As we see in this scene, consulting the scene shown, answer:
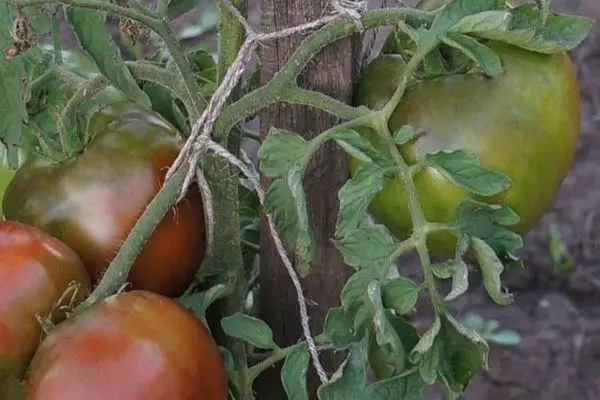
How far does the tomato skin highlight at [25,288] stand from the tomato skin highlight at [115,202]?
0.18 feet

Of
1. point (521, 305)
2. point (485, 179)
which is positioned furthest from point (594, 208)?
point (485, 179)

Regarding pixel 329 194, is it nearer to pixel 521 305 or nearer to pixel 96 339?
pixel 96 339

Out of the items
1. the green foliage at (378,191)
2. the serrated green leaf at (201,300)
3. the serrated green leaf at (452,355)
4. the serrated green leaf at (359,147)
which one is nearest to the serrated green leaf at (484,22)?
the green foliage at (378,191)

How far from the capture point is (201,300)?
866 millimetres

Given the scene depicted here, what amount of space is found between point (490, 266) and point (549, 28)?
21cm

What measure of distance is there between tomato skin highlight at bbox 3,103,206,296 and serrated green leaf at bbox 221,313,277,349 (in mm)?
70

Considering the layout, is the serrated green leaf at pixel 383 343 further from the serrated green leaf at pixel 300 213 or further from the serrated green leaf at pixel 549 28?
the serrated green leaf at pixel 549 28

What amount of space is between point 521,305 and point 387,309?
5.53ft

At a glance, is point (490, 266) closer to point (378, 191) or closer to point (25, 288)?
point (378, 191)

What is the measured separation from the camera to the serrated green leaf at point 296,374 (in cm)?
81

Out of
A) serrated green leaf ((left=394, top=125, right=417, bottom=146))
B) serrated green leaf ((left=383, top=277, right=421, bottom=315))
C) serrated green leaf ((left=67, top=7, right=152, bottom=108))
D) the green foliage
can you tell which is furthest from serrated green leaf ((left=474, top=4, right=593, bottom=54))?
serrated green leaf ((left=67, top=7, right=152, bottom=108))

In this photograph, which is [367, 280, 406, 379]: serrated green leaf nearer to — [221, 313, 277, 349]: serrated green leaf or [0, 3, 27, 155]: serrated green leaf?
[221, 313, 277, 349]: serrated green leaf

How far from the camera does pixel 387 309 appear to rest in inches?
29.2

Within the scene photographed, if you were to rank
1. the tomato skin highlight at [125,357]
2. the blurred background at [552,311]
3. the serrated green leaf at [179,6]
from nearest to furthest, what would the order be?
the tomato skin highlight at [125,357] < the serrated green leaf at [179,6] < the blurred background at [552,311]
